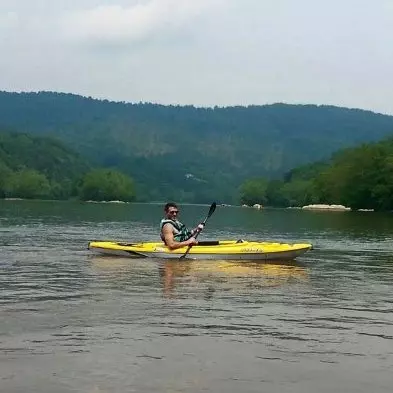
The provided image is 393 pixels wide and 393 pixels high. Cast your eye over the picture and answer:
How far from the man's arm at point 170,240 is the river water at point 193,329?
1.41 meters

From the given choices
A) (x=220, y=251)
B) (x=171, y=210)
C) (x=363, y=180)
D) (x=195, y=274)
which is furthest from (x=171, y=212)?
(x=363, y=180)

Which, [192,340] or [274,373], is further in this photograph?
[192,340]

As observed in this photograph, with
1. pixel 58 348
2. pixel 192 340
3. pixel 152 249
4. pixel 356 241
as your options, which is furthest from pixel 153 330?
pixel 356 241

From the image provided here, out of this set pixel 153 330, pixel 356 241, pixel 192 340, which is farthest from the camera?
pixel 356 241

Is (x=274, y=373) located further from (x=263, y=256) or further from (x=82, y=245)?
(x=82, y=245)

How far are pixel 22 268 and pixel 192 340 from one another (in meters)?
11.2

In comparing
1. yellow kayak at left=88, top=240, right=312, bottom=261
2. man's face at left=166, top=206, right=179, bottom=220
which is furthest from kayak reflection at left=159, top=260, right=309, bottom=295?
man's face at left=166, top=206, right=179, bottom=220

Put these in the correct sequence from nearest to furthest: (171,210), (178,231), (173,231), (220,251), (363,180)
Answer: (171,210), (220,251), (173,231), (178,231), (363,180)

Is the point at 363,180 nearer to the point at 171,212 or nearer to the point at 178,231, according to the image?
the point at 178,231

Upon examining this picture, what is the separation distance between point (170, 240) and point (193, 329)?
11.6 meters

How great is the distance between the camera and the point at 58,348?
34.4ft

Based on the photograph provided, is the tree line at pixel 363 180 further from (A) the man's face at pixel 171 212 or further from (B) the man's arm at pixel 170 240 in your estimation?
(A) the man's face at pixel 171 212

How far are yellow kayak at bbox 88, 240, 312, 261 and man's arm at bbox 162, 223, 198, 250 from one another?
0.14m

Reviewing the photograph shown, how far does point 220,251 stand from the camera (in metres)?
23.6
